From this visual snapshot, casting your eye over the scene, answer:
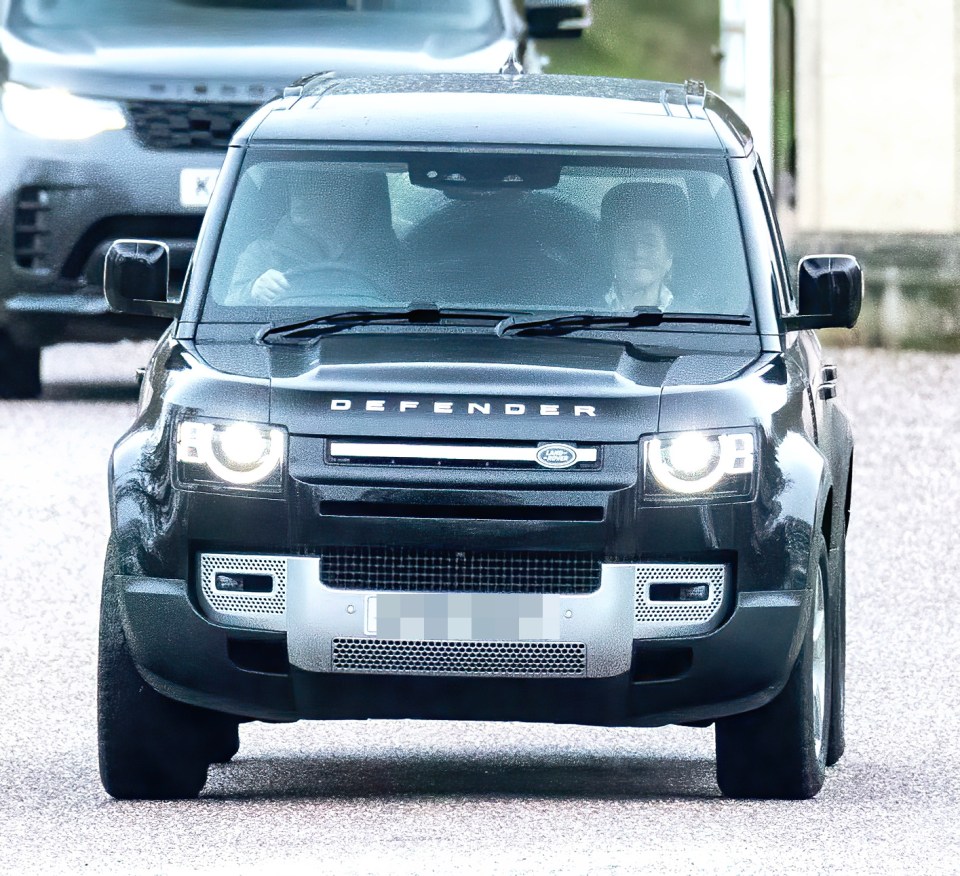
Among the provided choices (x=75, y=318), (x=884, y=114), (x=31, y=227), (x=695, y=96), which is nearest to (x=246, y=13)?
(x=31, y=227)

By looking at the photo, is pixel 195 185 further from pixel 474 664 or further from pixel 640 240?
pixel 474 664

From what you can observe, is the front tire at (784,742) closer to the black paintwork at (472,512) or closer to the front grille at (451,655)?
the black paintwork at (472,512)

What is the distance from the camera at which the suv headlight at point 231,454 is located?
734 centimetres

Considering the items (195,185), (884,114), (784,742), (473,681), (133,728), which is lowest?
(884,114)

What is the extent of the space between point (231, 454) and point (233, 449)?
13mm

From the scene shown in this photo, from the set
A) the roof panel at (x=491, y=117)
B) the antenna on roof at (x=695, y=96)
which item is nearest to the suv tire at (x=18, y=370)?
the antenna on roof at (x=695, y=96)

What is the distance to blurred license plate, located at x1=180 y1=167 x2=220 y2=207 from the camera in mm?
16266

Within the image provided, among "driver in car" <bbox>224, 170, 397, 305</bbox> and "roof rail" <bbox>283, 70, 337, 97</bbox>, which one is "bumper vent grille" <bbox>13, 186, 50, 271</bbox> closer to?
"roof rail" <bbox>283, 70, 337, 97</bbox>

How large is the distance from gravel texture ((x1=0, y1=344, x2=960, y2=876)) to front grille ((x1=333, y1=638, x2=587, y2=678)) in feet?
1.24

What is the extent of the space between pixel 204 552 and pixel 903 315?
16.2 metres

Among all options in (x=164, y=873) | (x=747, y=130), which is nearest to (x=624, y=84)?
(x=747, y=130)

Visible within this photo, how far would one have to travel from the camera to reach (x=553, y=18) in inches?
671

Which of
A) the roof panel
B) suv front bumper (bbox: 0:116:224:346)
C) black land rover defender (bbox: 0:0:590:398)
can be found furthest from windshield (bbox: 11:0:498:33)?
the roof panel

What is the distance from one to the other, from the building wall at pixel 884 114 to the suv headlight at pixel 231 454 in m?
16.9
